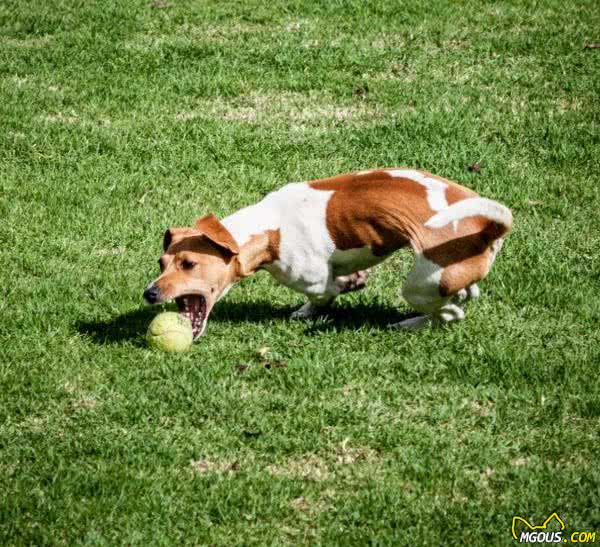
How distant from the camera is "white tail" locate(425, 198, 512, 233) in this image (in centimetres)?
568

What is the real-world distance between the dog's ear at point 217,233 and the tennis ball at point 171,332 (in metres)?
0.52

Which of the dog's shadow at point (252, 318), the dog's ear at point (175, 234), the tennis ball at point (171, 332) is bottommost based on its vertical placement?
the dog's shadow at point (252, 318)

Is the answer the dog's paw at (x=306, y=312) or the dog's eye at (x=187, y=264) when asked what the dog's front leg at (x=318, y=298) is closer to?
the dog's paw at (x=306, y=312)

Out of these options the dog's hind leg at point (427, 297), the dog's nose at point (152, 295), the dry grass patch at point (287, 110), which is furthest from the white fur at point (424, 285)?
the dry grass patch at point (287, 110)

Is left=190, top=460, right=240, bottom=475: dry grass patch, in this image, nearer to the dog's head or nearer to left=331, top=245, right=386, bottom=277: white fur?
the dog's head

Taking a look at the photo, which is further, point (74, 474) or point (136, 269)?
point (136, 269)

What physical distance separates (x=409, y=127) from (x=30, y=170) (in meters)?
3.20

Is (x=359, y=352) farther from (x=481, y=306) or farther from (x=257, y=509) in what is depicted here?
(x=257, y=509)

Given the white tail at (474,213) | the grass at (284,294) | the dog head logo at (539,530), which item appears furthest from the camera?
the white tail at (474,213)

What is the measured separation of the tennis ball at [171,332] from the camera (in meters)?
6.07

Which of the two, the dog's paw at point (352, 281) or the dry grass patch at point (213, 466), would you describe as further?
the dog's paw at point (352, 281)

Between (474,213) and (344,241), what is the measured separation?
781 mm

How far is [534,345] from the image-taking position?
6176mm

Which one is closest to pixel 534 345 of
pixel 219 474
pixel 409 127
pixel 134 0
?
pixel 219 474
